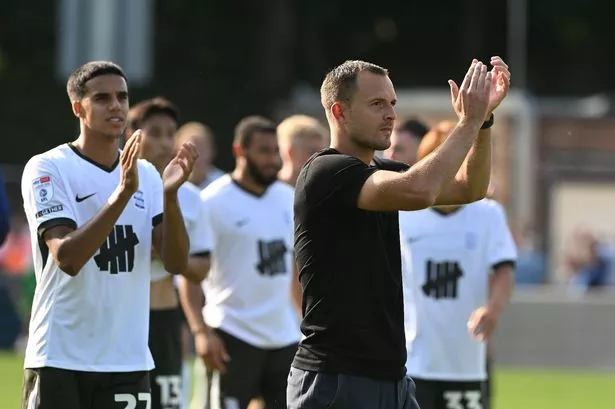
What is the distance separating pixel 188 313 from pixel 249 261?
2.45 ft

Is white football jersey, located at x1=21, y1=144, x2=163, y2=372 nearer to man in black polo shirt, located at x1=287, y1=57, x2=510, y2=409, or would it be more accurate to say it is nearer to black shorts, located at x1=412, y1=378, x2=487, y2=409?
man in black polo shirt, located at x1=287, y1=57, x2=510, y2=409

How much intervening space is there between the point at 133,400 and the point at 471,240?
9.84ft

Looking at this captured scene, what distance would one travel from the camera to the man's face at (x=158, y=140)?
9.50 m

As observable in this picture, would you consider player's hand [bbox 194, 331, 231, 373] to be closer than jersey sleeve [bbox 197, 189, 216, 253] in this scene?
No

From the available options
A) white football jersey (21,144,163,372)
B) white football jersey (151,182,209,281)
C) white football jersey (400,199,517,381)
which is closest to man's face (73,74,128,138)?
white football jersey (21,144,163,372)

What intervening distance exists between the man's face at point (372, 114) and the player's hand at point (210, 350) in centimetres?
358

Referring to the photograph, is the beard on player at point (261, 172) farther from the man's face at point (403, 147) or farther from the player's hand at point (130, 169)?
the player's hand at point (130, 169)

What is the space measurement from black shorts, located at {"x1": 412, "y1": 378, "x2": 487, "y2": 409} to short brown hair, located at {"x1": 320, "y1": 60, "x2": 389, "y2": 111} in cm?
314

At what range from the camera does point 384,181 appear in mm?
6418

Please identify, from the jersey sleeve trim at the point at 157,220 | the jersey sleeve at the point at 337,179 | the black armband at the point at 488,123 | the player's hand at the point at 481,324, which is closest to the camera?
the jersey sleeve at the point at 337,179

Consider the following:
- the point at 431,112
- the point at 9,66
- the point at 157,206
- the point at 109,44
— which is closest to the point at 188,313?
the point at 157,206

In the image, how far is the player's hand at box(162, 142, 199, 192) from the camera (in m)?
7.59

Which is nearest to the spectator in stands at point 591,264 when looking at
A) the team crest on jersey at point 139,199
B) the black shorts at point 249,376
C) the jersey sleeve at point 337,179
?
the black shorts at point 249,376

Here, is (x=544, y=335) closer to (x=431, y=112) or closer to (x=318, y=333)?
(x=431, y=112)
